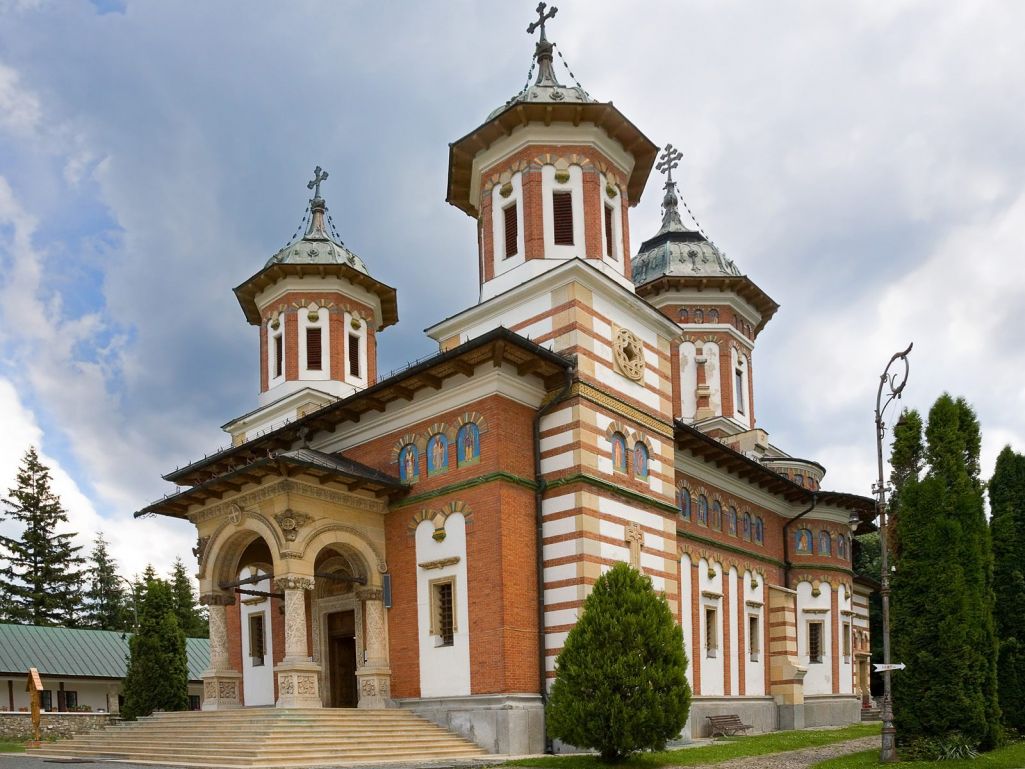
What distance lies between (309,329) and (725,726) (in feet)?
54.8

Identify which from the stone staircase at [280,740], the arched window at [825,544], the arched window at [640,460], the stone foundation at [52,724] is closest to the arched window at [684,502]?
the arched window at [640,460]

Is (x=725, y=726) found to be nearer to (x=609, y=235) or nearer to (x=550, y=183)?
(x=609, y=235)

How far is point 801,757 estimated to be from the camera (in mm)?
19547

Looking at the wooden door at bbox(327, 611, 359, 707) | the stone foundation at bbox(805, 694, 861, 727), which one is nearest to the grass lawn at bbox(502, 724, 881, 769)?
the stone foundation at bbox(805, 694, 861, 727)

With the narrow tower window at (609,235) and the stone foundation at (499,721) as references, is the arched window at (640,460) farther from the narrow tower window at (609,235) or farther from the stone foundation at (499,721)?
the stone foundation at (499,721)

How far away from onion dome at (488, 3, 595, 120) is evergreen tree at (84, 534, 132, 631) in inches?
1768

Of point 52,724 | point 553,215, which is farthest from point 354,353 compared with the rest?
point 52,724

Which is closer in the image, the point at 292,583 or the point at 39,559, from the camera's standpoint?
the point at 292,583

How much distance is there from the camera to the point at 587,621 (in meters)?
17.9

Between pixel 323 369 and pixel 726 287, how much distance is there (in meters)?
15.3

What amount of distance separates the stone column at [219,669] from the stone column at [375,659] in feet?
10.7

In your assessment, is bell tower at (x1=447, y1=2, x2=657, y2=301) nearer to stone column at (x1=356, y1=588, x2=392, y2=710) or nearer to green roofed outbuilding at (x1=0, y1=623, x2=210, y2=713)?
stone column at (x1=356, y1=588, x2=392, y2=710)

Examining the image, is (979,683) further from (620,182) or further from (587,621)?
(620,182)

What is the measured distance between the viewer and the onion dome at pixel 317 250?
103 feet
